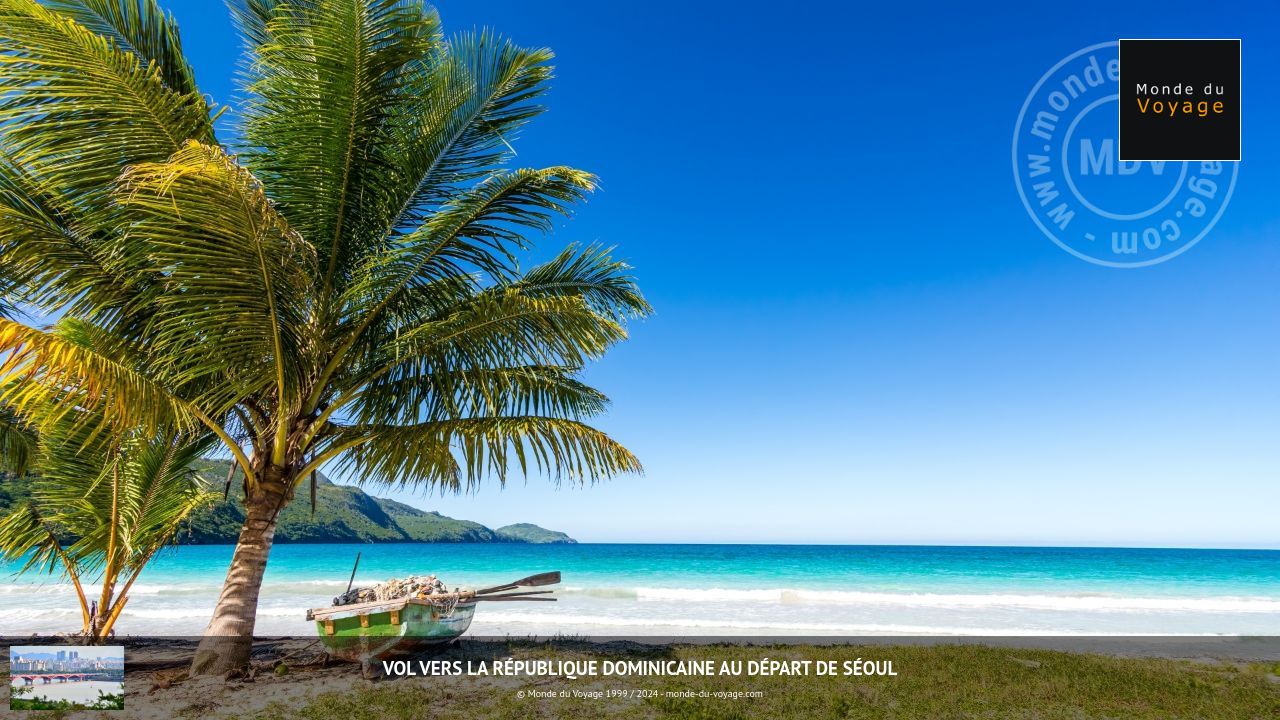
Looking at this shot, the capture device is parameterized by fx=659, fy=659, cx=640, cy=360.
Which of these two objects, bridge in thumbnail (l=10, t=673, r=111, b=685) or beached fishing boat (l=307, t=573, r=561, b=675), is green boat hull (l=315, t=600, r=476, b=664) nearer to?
beached fishing boat (l=307, t=573, r=561, b=675)

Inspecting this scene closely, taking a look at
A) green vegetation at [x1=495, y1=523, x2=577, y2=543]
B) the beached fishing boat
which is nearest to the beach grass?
the beached fishing boat

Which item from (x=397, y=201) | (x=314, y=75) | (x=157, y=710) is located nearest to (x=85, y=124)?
(x=314, y=75)

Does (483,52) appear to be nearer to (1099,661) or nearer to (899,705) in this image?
(899,705)

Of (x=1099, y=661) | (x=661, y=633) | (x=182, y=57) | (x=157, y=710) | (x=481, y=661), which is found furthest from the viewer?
(x=661, y=633)

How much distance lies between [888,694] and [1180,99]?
7.77m

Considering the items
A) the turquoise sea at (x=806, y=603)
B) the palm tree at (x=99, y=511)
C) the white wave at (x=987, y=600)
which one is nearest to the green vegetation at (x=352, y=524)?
the turquoise sea at (x=806, y=603)

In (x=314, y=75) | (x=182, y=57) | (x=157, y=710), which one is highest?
(x=182, y=57)

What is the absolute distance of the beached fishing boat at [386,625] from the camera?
287 inches

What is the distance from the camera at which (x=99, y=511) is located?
764 cm

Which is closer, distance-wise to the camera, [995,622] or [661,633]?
[661,633]

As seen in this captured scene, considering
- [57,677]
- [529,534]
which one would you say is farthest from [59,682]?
[529,534]

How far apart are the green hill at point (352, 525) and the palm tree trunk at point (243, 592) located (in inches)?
2076

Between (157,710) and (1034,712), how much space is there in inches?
324

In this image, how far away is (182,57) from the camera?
700cm
